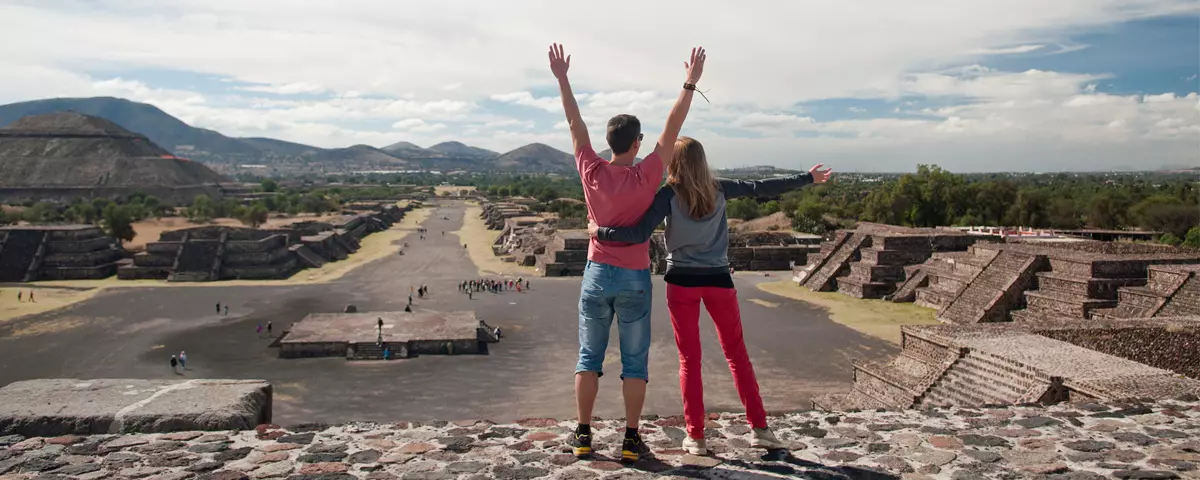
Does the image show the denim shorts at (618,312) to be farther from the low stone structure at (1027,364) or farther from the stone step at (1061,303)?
the stone step at (1061,303)

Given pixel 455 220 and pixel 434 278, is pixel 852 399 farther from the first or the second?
pixel 455 220

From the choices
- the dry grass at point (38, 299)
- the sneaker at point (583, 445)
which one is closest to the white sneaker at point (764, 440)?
the sneaker at point (583, 445)

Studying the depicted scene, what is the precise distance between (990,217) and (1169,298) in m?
40.2

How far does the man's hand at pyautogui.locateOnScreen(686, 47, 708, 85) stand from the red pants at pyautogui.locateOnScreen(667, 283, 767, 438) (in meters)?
1.14

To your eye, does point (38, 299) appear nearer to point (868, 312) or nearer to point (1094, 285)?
point (868, 312)

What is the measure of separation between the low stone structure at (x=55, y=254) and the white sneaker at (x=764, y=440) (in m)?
44.5

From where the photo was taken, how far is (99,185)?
103688 millimetres

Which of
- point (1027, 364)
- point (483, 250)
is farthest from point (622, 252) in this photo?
point (483, 250)

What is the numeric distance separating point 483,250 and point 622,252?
4937cm

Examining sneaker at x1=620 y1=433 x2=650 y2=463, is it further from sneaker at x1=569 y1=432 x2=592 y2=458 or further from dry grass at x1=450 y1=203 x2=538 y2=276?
dry grass at x1=450 y1=203 x2=538 y2=276

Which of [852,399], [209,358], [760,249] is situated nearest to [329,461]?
[852,399]

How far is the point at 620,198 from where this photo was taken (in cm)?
395

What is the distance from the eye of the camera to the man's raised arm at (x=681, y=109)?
405 cm

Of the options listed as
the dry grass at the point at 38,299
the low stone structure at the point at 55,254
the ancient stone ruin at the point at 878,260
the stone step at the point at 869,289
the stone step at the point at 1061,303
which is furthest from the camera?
the low stone structure at the point at 55,254
